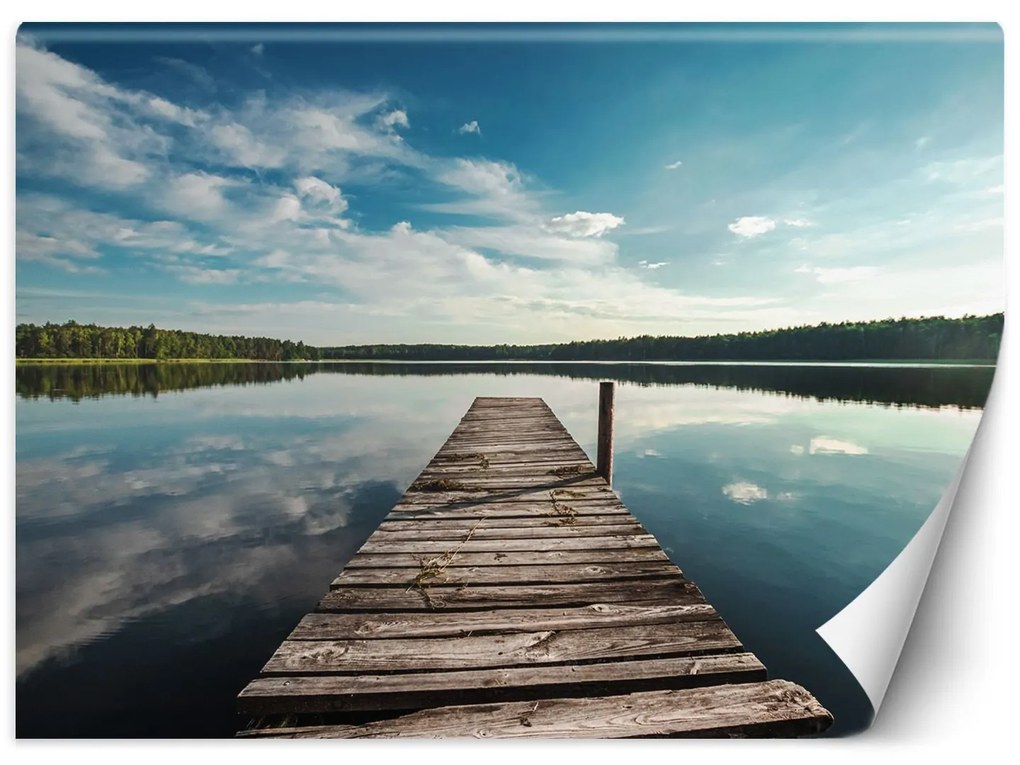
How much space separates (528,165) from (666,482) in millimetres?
5358

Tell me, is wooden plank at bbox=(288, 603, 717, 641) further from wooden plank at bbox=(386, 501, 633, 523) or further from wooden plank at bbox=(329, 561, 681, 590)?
wooden plank at bbox=(386, 501, 633, 523)

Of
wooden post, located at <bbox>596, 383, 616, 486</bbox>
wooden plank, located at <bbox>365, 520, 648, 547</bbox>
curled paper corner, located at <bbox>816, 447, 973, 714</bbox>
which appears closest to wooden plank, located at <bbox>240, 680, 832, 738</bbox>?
curled paper corner, located at <bbox>816, 447, 973, 714</bbox>

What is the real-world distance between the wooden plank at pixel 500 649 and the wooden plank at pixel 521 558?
26.4 inches

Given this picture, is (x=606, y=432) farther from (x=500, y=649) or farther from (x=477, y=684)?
(x=477, y=684)

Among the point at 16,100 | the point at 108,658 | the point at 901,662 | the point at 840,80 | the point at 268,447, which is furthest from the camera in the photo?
the point at 268,447

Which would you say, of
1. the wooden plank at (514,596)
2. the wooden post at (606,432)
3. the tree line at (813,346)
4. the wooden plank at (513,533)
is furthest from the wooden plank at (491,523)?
the tree line at (813,346)

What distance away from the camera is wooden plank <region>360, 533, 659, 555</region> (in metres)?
2.76

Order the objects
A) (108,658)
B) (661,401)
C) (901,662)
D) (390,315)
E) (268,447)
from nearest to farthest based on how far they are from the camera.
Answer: (901,662) → (108,658) → (390,315) → (268,447) → (661,401)

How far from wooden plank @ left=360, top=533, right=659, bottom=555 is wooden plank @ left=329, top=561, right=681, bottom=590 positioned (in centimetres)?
23

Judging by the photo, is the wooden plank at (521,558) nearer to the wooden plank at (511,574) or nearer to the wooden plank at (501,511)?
the wooden plank at (511,574)

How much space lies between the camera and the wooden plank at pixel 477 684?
1539mm

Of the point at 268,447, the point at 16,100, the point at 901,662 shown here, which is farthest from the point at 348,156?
the point at 268,447

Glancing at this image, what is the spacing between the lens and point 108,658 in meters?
2.84

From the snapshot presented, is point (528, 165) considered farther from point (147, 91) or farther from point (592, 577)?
point (592, 577)
